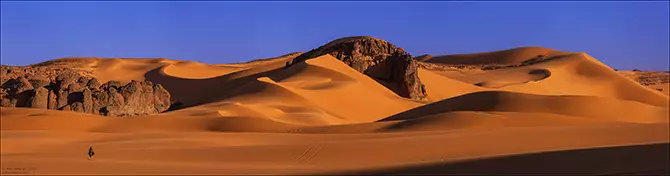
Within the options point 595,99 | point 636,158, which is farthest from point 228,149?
point 595,99

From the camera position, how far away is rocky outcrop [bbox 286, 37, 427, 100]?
34.1m

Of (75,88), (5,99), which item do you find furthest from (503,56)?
(5,99)

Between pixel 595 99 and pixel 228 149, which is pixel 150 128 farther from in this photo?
pixel 595 99

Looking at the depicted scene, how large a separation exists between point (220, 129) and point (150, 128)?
1.72m

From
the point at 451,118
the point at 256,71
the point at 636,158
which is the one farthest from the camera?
the point at 256,71

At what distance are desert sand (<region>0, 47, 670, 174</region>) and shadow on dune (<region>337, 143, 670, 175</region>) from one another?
0.02 m

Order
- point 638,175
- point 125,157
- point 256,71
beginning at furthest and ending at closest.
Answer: point 256,71, point 125,157, point 638,175

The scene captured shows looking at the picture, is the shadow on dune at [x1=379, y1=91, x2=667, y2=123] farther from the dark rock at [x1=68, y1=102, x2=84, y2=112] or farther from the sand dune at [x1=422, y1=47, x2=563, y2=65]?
the sand dune at [x1=422, y1=47, x2=563, y2=65]

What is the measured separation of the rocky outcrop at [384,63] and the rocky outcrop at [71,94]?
13940 millimetres

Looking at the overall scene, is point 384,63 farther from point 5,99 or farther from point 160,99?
point 5,99

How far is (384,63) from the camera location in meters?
35.5

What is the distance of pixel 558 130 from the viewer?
45.0ft

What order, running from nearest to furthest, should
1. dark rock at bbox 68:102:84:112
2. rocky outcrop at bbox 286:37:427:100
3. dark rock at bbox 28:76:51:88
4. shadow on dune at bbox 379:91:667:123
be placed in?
shadow on dune at bbox 379:91:667:123 → dark rock at bbox 68:102:84:112 → dark rock at bbox 28:76:51:88 → rocky outcrop at bbox 286:37:427:100

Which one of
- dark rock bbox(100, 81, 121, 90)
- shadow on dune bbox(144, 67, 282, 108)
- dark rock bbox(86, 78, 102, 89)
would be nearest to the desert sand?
shadow on dune bbox(144, 67, 282, 108)
